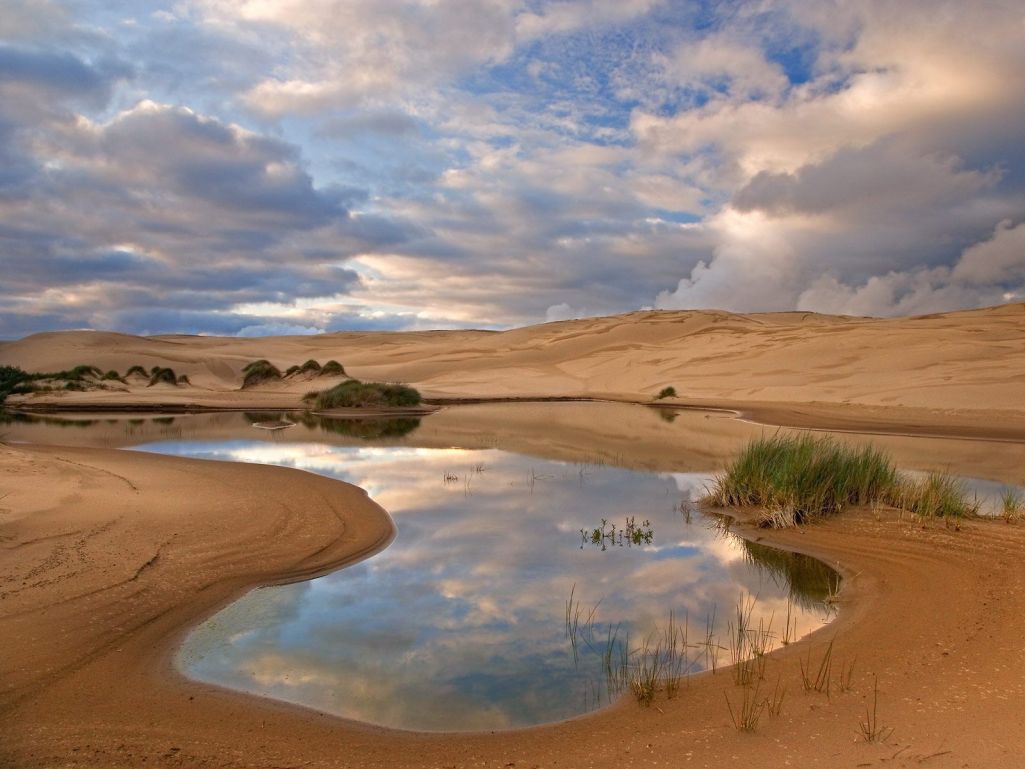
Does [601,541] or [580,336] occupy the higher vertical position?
[580,336]

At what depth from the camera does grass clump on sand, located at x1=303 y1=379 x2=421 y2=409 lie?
32156 mm

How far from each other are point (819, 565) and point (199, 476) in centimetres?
925

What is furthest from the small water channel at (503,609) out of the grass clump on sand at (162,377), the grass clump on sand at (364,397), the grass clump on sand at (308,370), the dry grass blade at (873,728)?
the grass clump on sand at (162,377)

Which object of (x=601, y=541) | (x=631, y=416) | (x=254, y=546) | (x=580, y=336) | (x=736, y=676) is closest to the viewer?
(x=736, y=676)

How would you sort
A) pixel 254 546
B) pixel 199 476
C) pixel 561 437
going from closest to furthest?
1. pixel 254 546
2. pixel 199 476
3. pixel 561 437

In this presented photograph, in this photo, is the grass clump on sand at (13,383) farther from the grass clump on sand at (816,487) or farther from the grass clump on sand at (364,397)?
the grass clump on sand at (816,487)

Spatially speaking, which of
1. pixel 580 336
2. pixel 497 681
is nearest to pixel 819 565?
pixel 497 681

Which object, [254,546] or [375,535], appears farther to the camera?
[375,535]

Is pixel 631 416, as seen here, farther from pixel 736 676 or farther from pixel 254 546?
pixel 736 676

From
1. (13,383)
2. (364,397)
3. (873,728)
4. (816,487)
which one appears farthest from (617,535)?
(13,383)

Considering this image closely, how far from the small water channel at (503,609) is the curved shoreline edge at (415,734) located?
30cm

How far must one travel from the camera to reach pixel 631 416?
29.1m

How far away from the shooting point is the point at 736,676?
16.8 feet

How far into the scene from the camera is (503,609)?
266 inches
